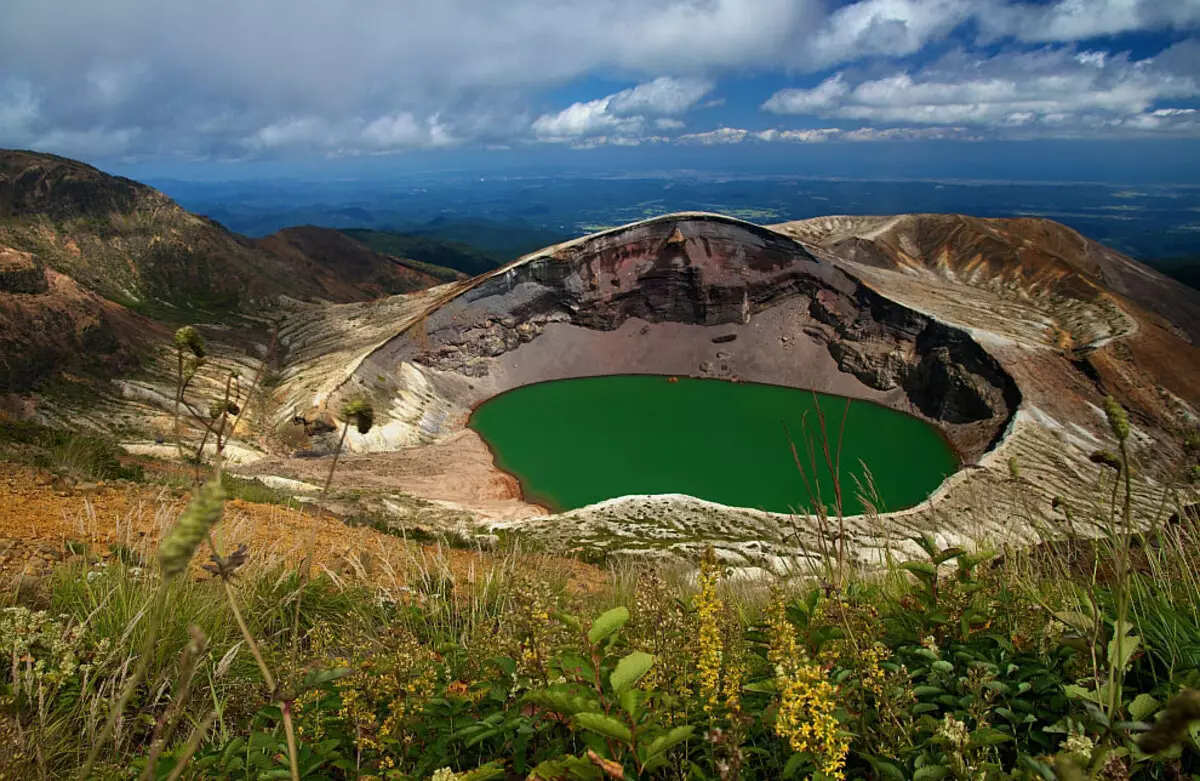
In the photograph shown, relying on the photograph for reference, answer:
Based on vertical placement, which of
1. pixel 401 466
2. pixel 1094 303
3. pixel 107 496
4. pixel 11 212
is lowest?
pixel 401 466

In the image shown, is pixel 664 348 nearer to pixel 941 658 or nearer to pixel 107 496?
pixel 107 496

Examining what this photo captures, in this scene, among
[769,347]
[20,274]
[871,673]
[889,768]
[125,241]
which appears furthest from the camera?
[125,241]

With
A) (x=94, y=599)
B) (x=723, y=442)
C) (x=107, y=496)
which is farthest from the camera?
(x=723, y=442)

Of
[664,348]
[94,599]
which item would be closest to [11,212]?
[664,348]

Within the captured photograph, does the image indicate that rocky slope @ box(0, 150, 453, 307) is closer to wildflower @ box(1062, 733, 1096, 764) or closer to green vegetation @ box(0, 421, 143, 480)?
green vegetation @ box(0, 421, 143, 480)

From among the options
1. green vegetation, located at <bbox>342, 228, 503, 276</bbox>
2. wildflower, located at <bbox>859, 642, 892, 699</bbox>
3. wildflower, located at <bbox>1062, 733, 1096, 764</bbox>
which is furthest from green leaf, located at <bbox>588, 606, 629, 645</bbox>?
green vegetation, located at <bbox>342, 228, 503, 276</bbox>

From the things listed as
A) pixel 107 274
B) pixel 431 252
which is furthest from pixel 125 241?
pixel 431 252

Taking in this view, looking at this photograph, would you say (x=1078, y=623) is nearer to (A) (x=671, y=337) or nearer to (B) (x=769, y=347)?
(B) (x=769, y=347)

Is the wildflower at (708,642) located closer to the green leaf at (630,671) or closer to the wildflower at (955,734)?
the green leaf at (630,671)
